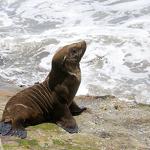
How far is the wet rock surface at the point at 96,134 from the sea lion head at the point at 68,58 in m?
0.86

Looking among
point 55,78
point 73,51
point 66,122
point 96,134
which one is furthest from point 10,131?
point 73,51

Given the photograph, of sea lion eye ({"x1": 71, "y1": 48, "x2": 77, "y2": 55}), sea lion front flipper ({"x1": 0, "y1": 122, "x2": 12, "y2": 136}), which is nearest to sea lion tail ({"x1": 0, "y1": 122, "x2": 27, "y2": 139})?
sea lion front flipper ({"x1": 0, "y1": 122, "x2": 12, "y2": 136})

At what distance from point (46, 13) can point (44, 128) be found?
28711 mm

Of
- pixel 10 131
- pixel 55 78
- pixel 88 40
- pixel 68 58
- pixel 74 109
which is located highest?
pixel 68 58

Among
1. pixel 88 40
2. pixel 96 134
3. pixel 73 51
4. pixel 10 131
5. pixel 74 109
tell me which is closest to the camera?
pixel 10 131

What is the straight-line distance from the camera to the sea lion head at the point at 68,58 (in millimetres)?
7383

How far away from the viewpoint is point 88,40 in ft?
87.8

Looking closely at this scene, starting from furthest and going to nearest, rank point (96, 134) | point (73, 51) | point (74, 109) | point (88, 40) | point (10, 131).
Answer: point (88, 40) → point (74, 109) → point (73, 51) → point (96, 134) → point (10, 131)

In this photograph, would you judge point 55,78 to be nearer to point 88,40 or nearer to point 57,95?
point 57,95

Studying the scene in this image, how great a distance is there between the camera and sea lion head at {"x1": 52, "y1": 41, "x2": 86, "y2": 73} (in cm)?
738

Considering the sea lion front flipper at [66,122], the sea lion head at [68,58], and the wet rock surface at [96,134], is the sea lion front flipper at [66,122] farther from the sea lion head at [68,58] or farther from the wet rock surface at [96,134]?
the sea lion head at [68,58]

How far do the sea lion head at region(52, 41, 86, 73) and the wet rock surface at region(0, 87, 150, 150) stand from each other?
0.86 meters

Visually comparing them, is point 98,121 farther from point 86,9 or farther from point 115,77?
point 86,9

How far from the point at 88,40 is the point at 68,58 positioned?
19.4 meters
